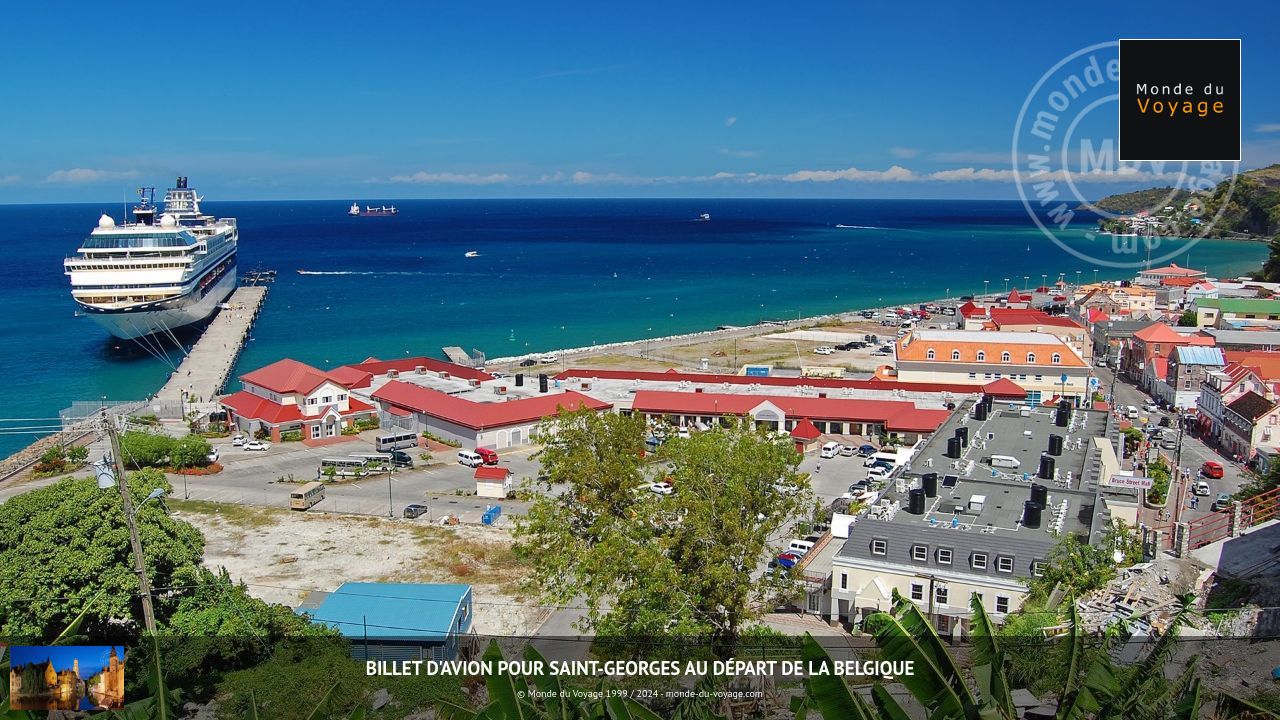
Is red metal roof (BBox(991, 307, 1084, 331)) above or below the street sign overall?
above

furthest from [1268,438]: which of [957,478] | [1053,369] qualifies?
[957,478]

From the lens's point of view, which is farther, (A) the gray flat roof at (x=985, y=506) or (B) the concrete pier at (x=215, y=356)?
(B) the concrete pier at (x=215, y=356)

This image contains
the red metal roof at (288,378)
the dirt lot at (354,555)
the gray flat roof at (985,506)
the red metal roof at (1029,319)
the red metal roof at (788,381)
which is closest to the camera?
the gray flat roof at (985,506)

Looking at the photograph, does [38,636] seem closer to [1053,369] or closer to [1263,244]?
[1053,369]

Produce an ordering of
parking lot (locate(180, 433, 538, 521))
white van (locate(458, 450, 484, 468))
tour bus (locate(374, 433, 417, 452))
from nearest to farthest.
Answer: parking lot (locate(180, 433, 538, 521)), white van (locate(458, 450, 484, 468)), tour bus (locate(374, 433, 417, 452))

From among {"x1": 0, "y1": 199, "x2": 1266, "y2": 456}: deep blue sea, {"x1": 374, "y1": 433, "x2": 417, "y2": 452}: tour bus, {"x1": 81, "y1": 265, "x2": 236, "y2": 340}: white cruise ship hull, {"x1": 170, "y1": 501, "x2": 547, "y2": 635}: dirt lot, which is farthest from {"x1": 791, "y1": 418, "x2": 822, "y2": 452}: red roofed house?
{"x1": 81, "y1": 265, "x2": 236, "y2": 340}: white cruise ship hull

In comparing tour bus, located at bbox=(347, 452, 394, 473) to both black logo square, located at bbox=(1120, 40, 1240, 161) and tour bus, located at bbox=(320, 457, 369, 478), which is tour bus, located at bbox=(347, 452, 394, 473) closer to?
tour bus, located at bbox=(320, 457, 369, 478)

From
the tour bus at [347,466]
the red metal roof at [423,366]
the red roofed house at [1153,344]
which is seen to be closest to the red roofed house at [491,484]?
the tour bus at [347,466]

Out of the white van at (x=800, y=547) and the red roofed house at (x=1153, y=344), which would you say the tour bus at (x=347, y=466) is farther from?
the red roofed house at (x=1153, y=344)
